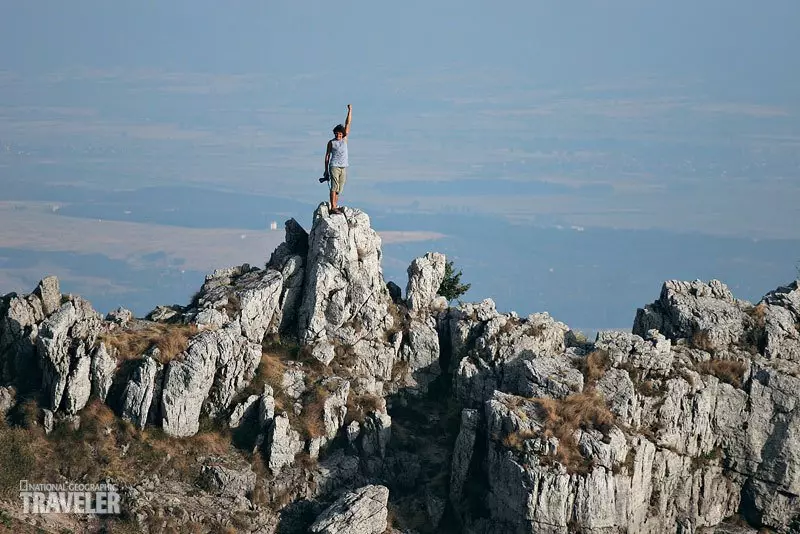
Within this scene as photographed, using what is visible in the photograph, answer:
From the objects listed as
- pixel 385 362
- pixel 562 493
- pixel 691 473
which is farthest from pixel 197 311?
pixel 691 473

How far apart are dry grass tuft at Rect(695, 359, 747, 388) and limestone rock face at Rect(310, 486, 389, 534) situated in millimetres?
14333

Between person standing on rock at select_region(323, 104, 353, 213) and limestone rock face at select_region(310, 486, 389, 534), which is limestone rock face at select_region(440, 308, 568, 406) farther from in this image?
limestone rock face at select_region(310, 486, 389, 534)

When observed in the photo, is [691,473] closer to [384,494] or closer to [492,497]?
[492,497]

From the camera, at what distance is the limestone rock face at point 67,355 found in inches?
2084

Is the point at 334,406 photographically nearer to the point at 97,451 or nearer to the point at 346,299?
the point at 346,299

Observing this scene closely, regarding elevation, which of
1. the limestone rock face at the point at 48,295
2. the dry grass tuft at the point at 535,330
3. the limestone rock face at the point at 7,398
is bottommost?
the limestone rock face at the point at 7,398

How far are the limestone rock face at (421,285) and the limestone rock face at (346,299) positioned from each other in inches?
37.9

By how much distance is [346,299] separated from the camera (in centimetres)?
5888

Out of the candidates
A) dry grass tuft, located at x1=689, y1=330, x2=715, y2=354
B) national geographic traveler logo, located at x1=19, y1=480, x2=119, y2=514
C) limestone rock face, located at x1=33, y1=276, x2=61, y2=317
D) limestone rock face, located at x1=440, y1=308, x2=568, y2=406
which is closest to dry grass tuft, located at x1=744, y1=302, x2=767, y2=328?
dry grass tuft, located at x1=689, y1=330, x2=715, y2=354

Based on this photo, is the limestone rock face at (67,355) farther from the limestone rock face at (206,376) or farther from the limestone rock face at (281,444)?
the limestone rock face at (281,444)

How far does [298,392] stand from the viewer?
5559 centimetres

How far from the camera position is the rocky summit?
51531 millimetres

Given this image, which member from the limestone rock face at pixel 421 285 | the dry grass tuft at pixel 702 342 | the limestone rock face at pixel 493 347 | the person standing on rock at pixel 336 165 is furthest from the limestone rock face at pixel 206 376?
the dry grass tuft at pixel 702 342

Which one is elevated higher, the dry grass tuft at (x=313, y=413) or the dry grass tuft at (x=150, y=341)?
the dry grass tuft at (x=150, y=341)
